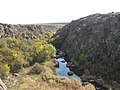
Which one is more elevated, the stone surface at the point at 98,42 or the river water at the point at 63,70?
the stone surface at the point at 98,42

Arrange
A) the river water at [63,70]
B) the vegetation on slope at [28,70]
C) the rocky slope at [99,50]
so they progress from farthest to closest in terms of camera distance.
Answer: the river water at [63,70] < the rocky slope at [99,50] < the vegetation on slope at [28,70]

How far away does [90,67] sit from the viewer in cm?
8725

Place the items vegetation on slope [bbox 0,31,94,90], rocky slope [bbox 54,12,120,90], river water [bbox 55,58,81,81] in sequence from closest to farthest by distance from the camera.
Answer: vegetation on slope [bbox 0,31,94,90], rocky slope [bbox 54,12,120,90], river water [bbox 55,58,81,81]

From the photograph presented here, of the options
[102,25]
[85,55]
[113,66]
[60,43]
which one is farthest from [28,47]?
[60,43]

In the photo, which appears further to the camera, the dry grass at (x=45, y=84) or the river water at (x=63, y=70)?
the river water at (x=63, y=70)

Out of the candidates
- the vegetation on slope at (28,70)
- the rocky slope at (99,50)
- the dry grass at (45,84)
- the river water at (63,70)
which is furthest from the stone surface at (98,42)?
the dry grass at (45,84)

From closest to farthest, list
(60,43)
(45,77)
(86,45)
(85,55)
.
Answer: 1. (45,77)
2. (85,55)
3. (86,45)
4. (60,43)

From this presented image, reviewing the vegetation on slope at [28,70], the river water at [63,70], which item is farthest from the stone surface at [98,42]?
the vegetation on slope at [28,70]

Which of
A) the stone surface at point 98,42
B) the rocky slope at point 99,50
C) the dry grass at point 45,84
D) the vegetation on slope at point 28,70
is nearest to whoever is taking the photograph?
the dry grass at point 45,84

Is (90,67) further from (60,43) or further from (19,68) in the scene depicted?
(60,43)

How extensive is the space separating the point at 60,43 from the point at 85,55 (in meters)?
54.0

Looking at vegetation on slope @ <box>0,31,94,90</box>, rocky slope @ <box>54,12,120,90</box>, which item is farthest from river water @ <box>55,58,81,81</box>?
vegetation on slope @ <box>0,31,94,90</box>

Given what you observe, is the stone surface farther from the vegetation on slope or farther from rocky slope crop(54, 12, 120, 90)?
the vegetation on slope

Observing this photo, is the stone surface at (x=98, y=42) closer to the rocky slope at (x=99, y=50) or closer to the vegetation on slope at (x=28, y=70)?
the rocky slope at (x=99, y=50)
